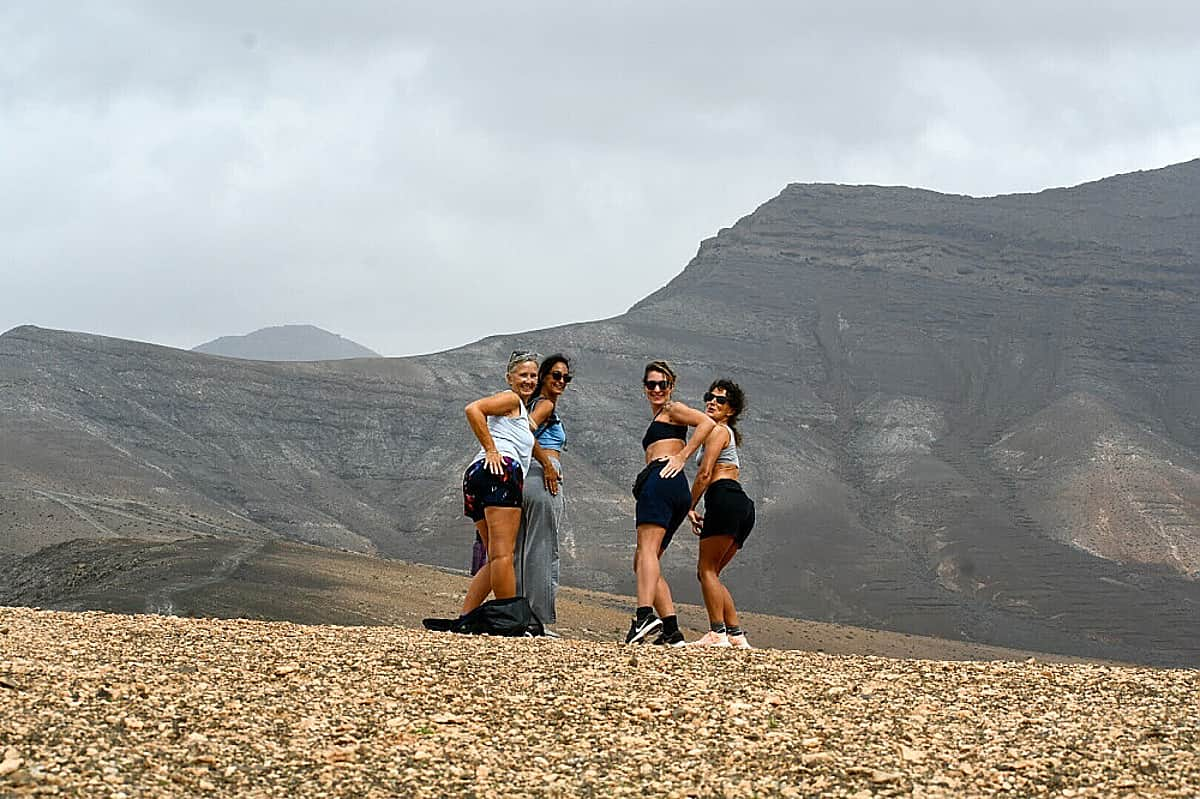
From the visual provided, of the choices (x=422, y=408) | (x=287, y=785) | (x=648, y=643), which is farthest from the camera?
(x=422, y=408)

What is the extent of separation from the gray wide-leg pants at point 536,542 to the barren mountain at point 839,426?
75.0 ft

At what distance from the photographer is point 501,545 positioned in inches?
343

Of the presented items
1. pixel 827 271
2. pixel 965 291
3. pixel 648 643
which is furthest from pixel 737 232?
pixel 648 643

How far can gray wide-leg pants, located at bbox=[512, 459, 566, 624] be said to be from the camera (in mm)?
9148

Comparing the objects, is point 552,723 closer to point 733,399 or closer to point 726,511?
point 726,511

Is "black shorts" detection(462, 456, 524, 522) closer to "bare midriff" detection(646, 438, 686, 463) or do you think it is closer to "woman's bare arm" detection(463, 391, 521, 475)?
"woman's bare arm" detection(463, 391, 521, 475)

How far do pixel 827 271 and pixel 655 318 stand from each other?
15.6 metres

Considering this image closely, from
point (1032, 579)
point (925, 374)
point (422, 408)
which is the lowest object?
point (1032, 579)

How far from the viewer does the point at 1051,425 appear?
66.9 meters

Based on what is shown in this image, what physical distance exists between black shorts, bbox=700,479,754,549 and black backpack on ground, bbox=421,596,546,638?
148 centimetres

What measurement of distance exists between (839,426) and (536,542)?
62.9 metres

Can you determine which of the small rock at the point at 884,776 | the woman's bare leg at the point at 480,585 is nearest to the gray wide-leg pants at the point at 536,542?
the woman's bare leg at the point at 480,585

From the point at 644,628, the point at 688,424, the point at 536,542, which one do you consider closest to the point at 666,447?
the point at 688,424

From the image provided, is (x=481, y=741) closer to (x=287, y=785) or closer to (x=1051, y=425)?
(x=287, y=785)
